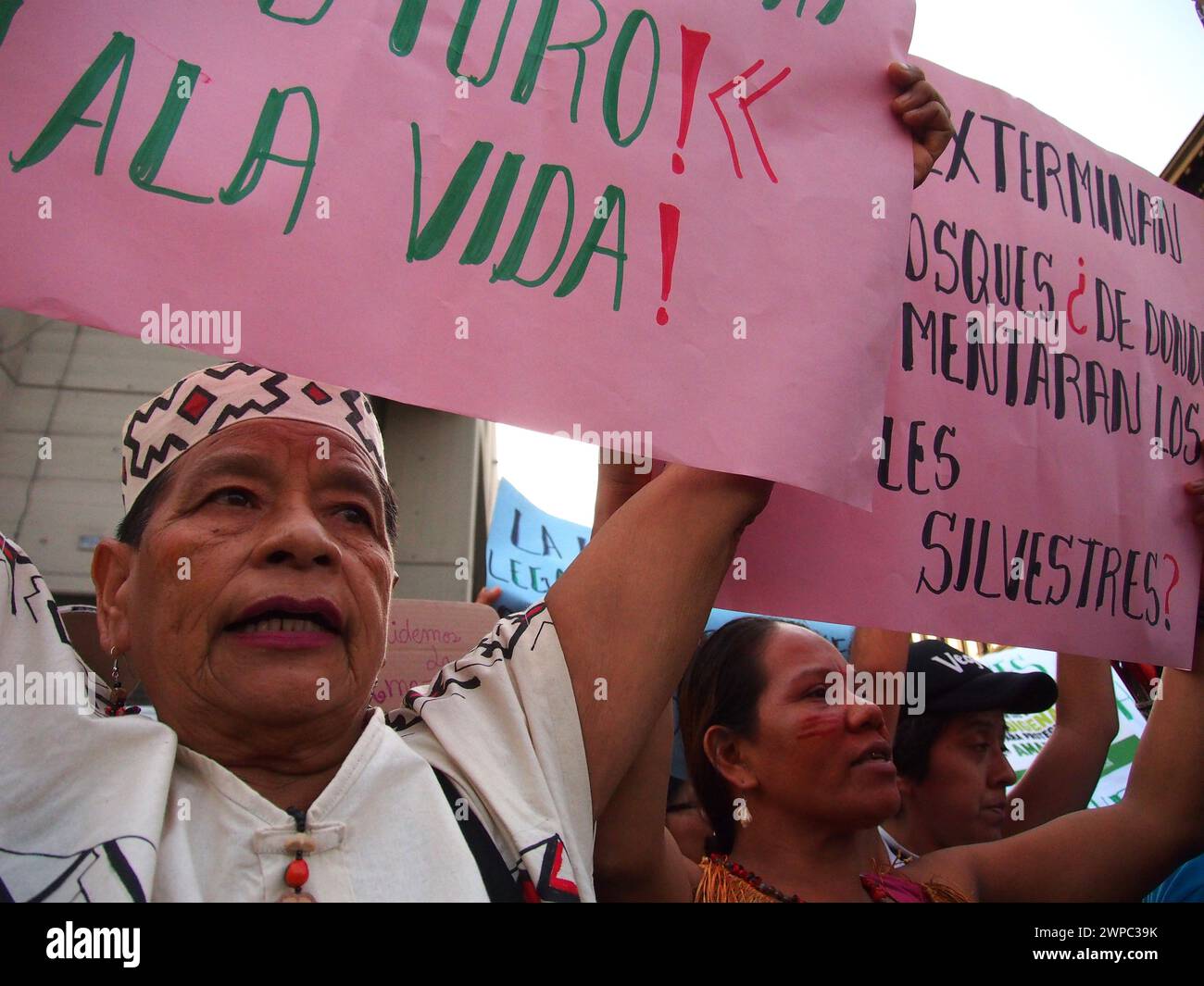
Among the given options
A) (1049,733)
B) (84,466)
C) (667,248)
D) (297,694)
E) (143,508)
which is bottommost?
(1049,733)

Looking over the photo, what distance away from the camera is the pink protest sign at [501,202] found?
1073 mm

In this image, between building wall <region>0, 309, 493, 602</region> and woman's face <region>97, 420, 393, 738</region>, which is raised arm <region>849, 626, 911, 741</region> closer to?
woman's face <region>97, 420, 393, 738</region>

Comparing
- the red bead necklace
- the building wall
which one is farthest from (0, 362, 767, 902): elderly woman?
the building wall

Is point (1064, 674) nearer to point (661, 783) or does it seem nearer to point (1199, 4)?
point (661, 783)

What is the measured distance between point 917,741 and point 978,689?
0.23 metres

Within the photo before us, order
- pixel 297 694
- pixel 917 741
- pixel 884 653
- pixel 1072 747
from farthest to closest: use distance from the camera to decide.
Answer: pixel 917 741 → pixel 1072 747 → pixel 884 653 → pixel 297 694

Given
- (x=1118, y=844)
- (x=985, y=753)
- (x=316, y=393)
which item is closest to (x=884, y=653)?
(x=985, y=753)

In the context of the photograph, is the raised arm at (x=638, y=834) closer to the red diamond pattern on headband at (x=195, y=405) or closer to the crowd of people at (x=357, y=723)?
the crowd of people at (x=357, y=723)

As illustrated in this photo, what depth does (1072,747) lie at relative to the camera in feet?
7.89

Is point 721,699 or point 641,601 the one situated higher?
point 641,601

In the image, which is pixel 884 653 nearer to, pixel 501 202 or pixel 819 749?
pixel 819 749

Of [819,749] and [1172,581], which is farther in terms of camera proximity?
[1172,581]

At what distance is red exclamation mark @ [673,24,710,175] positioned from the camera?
141cm
